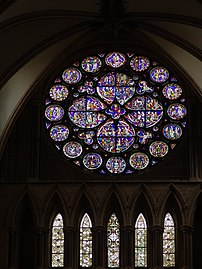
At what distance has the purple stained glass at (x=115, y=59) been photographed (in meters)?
31.5

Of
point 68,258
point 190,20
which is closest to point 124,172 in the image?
point 68,258

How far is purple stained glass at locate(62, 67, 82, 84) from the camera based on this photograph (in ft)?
103

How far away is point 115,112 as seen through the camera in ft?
101

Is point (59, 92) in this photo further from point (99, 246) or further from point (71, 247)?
point (99, 246)

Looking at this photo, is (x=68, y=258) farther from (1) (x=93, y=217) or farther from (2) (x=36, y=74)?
(2) (x=36, y=74)

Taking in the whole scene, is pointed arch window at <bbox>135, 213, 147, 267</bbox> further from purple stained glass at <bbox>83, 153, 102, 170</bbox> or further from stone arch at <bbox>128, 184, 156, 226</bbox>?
purple stained glass at <bbox>83, 153, 102, 170</bbox>

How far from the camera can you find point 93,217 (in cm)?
2891

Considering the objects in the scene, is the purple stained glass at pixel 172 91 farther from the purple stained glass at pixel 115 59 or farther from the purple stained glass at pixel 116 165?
the purple stained glass at pixel 116 165

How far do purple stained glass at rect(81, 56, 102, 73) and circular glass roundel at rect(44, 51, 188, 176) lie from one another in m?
0.03

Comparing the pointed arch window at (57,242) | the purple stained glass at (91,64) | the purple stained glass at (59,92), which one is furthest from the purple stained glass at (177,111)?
the pointed arch window at (57,242)

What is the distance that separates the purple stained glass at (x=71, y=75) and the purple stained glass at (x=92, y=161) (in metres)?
2.48

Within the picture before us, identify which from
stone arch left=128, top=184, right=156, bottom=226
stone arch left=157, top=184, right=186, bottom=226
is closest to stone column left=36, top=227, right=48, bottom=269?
stone arch left=128, top=184, right=156, bottom=226

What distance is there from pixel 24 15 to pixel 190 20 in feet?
13.9

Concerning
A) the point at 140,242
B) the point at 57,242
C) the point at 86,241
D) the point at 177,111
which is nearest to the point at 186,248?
the point at 140,242
